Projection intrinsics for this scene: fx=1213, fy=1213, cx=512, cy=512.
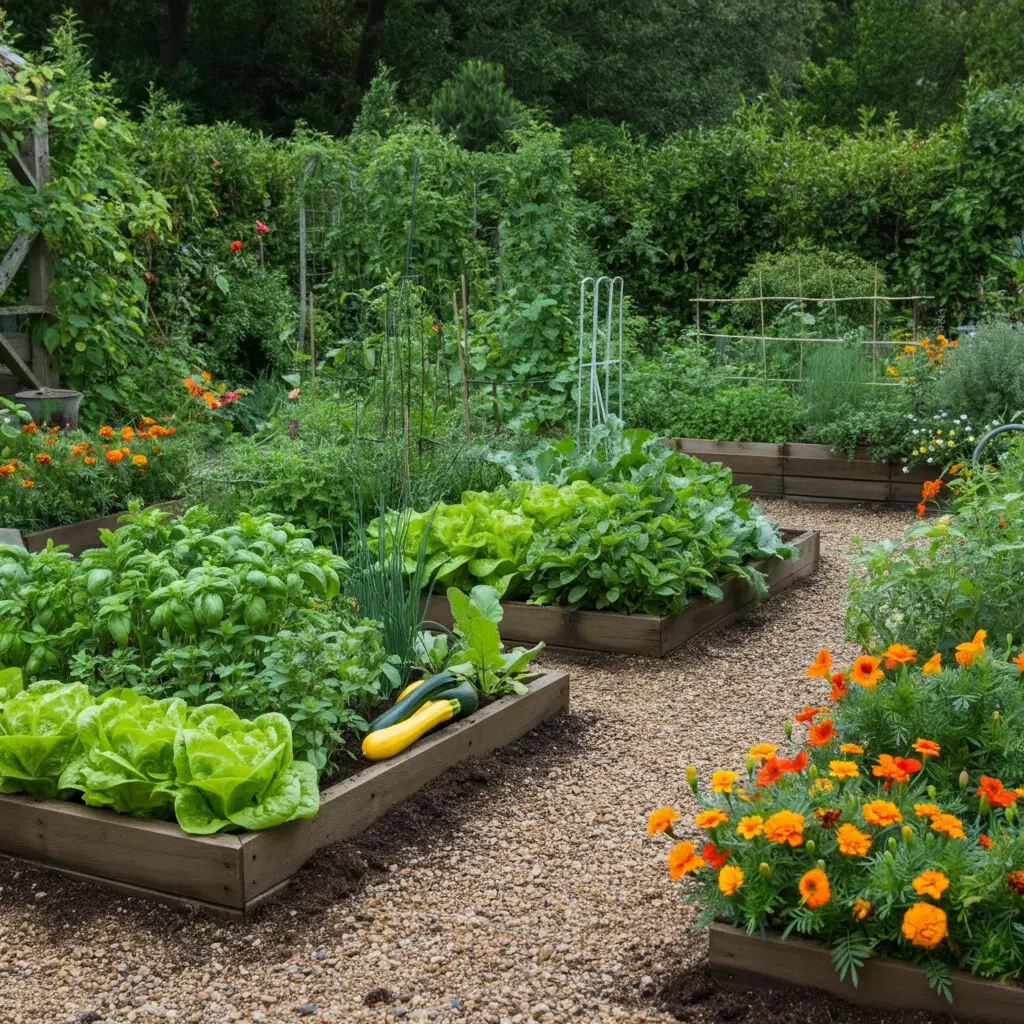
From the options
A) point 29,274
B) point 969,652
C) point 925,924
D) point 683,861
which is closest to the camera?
point 925,924

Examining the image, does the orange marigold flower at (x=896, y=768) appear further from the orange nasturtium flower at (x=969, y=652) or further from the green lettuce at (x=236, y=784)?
the green lettuce at (x=236, y=784)

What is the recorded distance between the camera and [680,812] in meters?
3.28

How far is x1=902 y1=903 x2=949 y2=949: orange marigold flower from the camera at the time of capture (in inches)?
81.1

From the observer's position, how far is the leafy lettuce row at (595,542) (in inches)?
183

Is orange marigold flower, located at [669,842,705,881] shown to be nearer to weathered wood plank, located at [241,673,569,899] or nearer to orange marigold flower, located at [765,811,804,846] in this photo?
orange marigold flower, located at [765,811,804,846]

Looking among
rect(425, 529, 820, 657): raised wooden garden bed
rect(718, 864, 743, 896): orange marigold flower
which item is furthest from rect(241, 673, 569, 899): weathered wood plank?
rect(718, 864, 743, 896): orange marigold flower

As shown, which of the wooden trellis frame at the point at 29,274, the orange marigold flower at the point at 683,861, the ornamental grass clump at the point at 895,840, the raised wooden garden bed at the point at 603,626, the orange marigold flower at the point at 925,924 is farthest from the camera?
the wooden trellis frame at the point at 29,274

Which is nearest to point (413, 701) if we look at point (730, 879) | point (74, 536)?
point (730, 879)

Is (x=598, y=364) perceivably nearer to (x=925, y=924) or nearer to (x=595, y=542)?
(x=595, y=542)

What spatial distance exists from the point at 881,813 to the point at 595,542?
2.53 metres

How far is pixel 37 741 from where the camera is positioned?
289 centimetres

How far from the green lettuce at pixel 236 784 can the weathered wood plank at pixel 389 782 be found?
7cm

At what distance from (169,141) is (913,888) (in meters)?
9.06

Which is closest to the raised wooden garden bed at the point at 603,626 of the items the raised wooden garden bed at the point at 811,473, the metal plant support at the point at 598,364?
the metal plant support at the point at 598,364
